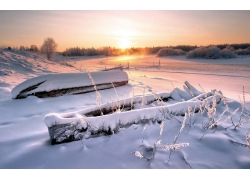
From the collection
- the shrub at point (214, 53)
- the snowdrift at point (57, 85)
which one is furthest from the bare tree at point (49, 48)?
the shrub at point (214, 53)

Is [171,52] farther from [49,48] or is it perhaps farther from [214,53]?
[49,48]

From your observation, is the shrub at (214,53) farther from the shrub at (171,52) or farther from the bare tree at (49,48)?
the bare tree at (49,48)

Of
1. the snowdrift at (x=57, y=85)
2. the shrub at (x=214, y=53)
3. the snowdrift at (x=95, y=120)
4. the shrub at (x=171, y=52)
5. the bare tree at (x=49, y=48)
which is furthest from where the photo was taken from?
the shrub at (x=171, y=52)

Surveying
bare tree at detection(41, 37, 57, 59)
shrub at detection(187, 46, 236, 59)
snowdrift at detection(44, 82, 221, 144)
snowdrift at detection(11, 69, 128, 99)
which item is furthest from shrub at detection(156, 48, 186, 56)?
snowdrift at detection(44, 82, 221, 144)

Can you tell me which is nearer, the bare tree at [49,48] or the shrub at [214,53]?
the bare tree at [49,48]

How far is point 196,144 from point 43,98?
3.45 m

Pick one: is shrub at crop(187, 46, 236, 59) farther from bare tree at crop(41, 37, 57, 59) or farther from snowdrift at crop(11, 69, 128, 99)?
snowdrift at crop(11, 69, 128, 99)

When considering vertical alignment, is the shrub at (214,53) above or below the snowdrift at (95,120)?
above

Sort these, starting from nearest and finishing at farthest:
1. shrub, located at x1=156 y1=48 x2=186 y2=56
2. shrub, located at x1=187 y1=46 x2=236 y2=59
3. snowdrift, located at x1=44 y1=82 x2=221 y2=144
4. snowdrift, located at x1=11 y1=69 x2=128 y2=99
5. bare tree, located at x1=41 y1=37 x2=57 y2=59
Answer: snowdrift, located at x1=44 y1=82 x2=221 y2=144, snowdrift, located at x1=11 y1=69 x2=128 y2=99, bare tree, located at x1=41 y1=37 x2=57 y2=59, shrub, located at x1=187 y1=46 x2=236 y2=59, shrub, located at x1=156 y1=48 x2=186 y2=56

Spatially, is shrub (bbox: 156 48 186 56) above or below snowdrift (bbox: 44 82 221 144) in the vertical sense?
above

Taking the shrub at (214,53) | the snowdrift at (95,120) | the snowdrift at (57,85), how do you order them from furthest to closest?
the shrub at (214,53), the snowdrift at (57,85), the snowdrift at (95,120)

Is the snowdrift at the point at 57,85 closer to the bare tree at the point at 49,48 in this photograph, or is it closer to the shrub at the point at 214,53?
the bare tree at the point at 49,48

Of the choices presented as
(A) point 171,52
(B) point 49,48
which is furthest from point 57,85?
(A) point 171,52

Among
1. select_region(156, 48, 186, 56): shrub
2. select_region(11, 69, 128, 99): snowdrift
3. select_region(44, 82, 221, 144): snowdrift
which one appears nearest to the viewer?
select_region(44, 82, 221, 144): snowdrift
